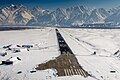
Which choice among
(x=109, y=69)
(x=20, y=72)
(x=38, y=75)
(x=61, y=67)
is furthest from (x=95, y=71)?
(x=20, y=72)

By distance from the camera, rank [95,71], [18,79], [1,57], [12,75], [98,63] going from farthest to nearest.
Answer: [1,57]
[98,63]
[95,71]
[12,75]
[18,79]

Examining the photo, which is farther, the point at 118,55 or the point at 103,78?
the point at 118,55

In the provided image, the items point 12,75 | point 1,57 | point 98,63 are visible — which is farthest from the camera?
point 1,57

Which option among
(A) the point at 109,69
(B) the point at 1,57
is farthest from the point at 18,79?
(B) the point at 1,57

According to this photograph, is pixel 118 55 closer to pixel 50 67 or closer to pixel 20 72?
pixel 50 67

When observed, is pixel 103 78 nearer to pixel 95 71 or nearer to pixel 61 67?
pixel 95 71

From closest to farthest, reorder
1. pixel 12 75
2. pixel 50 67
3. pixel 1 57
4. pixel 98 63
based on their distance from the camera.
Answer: pixel 12 75 < pixel 50 67 < pixel 98 63 < pixel 1 57

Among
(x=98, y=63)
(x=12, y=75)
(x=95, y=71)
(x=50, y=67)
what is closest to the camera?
(x=12, y=75)

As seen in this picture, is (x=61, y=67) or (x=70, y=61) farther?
(x=70, y=61)
